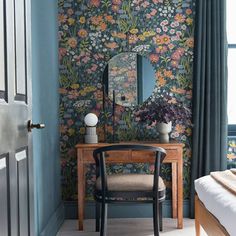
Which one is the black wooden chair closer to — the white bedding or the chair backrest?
the chair backrest

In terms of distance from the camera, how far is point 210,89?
3502 mm

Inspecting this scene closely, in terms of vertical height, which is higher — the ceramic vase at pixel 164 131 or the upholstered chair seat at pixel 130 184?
the ceramic vase at pixel 164 131

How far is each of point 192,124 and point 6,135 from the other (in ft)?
8.15

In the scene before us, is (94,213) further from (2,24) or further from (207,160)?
(2,24)

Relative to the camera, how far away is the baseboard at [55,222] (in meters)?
2.79

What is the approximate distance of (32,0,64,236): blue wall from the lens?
2607mm

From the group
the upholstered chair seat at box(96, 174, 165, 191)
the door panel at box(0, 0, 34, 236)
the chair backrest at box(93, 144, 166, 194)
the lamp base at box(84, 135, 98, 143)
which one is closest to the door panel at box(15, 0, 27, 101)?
the door panel at box(0, 0, 34, 236)

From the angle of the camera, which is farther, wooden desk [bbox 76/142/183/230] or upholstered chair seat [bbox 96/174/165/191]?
wooden desk [bbox 76/142/183/230]

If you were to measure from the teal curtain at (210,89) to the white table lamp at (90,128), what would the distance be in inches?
39.2

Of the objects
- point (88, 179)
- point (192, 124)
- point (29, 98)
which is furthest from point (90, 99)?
point (29, 98)

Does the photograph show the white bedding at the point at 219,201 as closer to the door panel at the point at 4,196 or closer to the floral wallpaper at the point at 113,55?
the door panel at the point at 4,196

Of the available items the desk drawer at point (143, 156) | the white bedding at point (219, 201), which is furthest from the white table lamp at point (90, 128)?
the white bedding at point (219, 201)

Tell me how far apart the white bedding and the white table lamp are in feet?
3.89

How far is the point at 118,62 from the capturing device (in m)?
3.64
